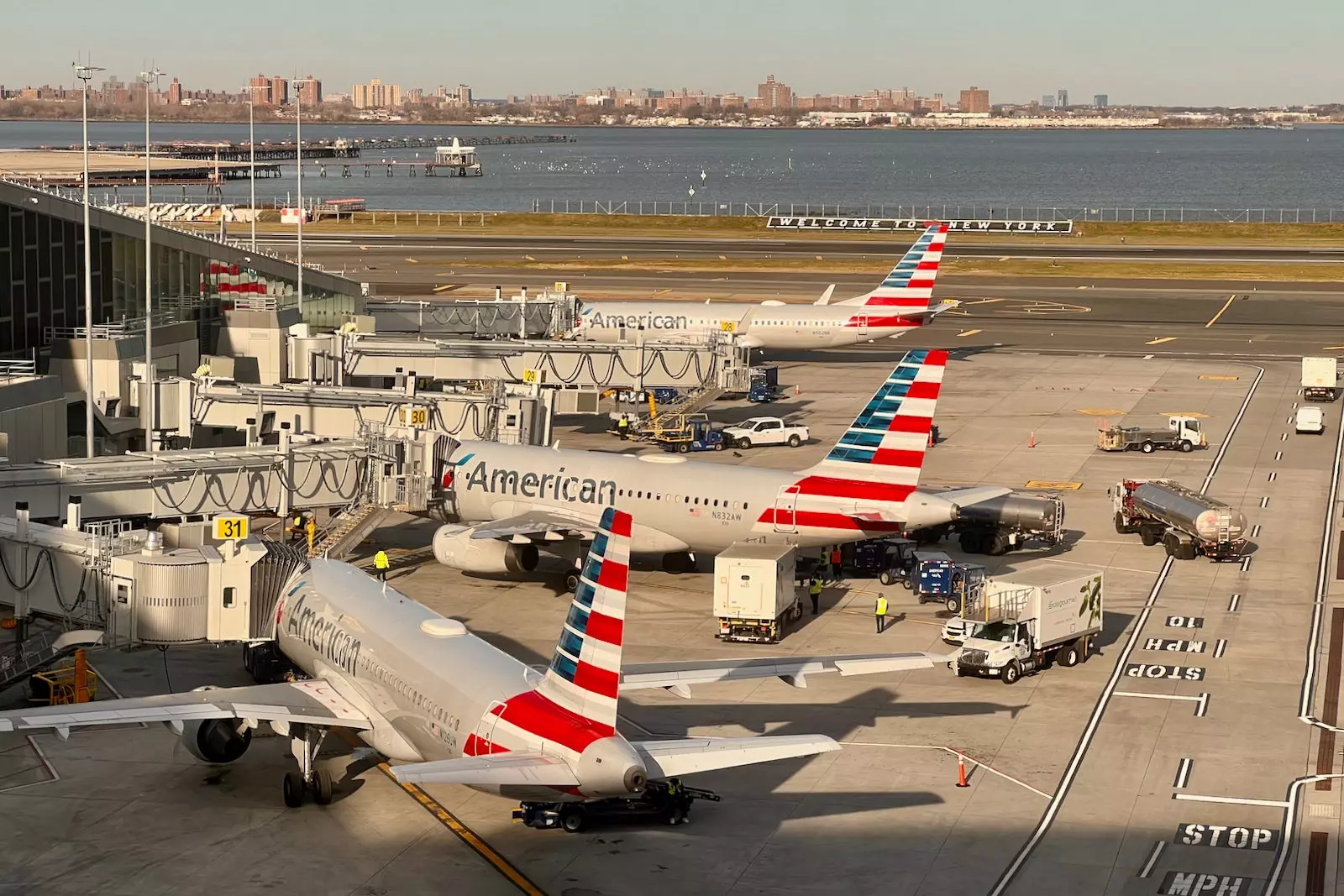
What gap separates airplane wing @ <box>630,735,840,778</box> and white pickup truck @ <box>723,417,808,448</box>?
55.7 m

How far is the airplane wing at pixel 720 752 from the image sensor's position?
105 ft

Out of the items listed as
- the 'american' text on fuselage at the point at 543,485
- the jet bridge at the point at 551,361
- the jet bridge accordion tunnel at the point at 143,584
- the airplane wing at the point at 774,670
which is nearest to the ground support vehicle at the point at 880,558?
the 'american' text on fuselage at the point at 543,485

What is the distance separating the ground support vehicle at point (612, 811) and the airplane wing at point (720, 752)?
3.78 meters

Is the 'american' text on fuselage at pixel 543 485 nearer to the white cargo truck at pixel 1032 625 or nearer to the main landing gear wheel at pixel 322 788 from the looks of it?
the white cargo truck at pixel 1032 625

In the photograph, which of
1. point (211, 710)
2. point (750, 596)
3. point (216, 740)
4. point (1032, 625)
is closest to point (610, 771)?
point (211, 710)

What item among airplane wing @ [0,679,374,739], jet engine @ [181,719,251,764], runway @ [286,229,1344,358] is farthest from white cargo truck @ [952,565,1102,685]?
runway @ [286,229,1344,358]

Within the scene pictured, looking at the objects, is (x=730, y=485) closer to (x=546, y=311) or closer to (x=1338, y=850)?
(x=1338, y=850)

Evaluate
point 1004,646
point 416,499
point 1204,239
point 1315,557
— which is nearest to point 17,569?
point 416,499

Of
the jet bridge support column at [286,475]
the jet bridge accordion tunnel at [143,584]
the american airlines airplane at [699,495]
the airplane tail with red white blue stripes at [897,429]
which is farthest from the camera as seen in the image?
the jet bridge support column at [286,475]

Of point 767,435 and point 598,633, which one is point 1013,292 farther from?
point 598,633

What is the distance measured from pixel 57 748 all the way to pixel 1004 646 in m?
26.0

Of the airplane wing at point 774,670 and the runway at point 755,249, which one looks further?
the runway at point 755,249

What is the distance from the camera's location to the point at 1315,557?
2581 inches

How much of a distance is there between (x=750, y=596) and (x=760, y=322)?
201ft
